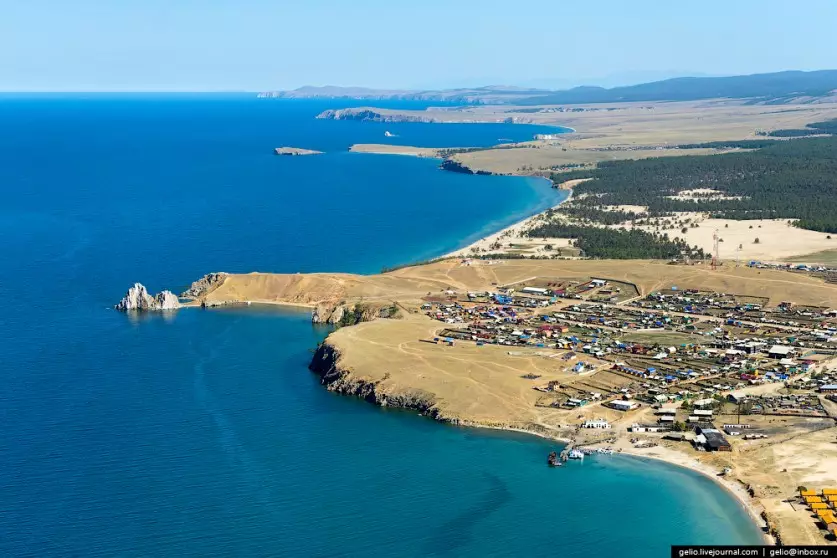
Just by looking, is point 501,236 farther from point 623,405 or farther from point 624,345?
point 623,405

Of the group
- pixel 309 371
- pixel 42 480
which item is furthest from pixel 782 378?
pixel 42 480

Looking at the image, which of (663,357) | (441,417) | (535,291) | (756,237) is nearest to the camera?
(441,417)

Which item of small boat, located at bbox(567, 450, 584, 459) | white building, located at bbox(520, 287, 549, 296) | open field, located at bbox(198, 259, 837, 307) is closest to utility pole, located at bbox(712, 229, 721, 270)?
open field, located at bbox(198, 259, 837, 307)

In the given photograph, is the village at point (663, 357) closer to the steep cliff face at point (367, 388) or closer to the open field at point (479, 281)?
the open field at point (479, 281)

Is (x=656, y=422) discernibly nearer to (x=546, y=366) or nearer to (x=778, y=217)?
(x=546, y=366)

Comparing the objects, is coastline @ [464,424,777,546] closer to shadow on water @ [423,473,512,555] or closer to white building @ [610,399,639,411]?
→ white building @ [610,399,639,411]

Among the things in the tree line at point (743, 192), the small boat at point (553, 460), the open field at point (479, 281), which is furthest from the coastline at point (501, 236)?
the small boat at point (553, 460)

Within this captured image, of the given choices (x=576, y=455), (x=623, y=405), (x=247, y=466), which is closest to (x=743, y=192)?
(x=623, y=405)
